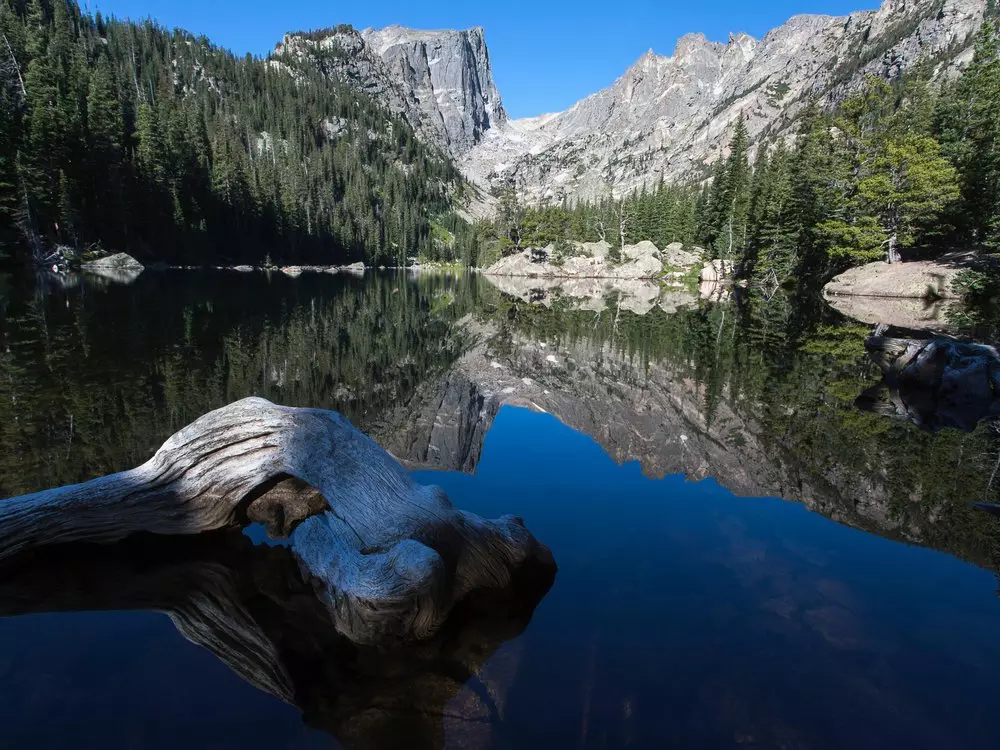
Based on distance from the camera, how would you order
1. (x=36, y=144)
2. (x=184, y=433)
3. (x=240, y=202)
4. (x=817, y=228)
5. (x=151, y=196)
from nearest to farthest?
1. (x=184, y=433)
2. (x=817, y=228)
3. (x=36, y=144)
4. (x=151, y=196)
5. (x=240, y=202)

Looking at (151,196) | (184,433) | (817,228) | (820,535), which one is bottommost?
(820,535)

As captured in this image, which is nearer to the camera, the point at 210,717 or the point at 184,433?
the point at 210,717

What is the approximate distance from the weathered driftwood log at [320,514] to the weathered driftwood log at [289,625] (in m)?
0.17

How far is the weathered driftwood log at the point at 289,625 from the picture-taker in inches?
122

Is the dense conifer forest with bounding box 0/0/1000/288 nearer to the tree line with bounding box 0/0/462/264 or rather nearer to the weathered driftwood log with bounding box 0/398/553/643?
the tree line with bounding box 0/0/462/264

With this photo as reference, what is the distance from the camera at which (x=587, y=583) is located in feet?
15.3

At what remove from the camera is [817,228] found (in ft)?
113

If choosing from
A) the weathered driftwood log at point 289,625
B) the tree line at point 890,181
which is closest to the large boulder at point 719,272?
the tree line at point 890,181

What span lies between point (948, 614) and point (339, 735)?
4.96m

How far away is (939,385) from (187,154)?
83.3 meters

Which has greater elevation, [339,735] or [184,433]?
[184,433]

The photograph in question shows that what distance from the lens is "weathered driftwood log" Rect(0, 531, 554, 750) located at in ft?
10.1

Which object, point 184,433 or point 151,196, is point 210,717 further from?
point 151,196

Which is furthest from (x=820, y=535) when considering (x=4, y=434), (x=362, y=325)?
(x=362, y=325)
